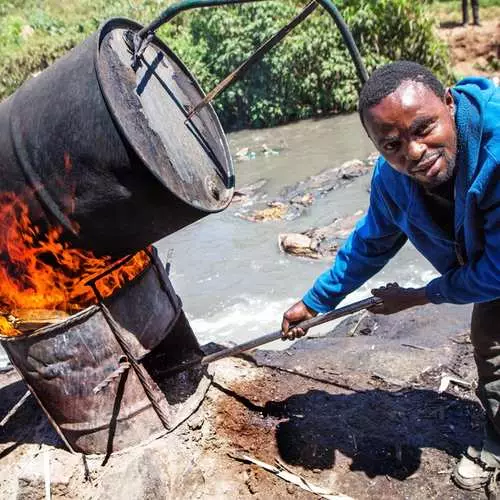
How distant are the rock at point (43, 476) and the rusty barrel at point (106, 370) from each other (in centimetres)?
9

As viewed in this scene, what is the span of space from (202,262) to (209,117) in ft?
14.8

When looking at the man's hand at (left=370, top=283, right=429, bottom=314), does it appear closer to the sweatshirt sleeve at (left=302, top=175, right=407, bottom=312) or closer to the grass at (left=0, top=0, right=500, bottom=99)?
the sweatshirt sleeve at (left=302, top=175, right=407, bottom=312)

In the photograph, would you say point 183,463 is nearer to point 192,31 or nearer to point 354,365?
point 354,365

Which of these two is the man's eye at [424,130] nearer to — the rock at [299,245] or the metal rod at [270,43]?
the metal rod at [270,43]

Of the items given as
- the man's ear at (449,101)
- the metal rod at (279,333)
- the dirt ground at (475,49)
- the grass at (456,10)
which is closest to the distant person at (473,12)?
the dirt ground at (475,49)

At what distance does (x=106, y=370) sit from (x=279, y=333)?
98 centimetres

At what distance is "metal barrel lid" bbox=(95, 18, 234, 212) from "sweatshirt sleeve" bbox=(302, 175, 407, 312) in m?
0.71

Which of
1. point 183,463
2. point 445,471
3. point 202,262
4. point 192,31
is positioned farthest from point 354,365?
point 192,31

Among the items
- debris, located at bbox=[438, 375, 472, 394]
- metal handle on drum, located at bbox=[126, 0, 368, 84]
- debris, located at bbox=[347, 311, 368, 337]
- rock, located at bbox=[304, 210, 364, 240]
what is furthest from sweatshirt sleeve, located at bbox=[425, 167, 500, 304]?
rock, located at bbox=[304, 210, 364, 240]

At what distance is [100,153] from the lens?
257 centimetres

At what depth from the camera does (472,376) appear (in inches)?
150

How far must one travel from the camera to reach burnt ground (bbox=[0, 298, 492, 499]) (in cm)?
313

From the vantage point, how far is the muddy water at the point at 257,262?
643cm

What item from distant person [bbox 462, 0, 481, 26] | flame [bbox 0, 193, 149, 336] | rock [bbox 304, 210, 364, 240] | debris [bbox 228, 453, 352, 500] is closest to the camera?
flame [bbox 0, 193, 149, 336]
